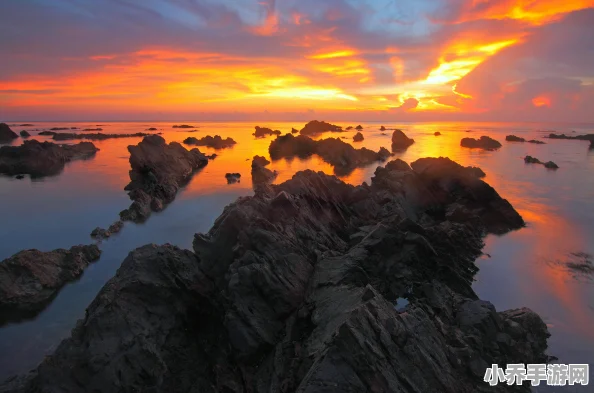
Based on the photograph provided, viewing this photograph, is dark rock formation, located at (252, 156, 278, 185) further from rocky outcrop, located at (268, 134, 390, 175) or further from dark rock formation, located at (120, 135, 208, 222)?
rocky outcrop, located at (268, 134, 390, 175)

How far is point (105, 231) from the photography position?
29016mm

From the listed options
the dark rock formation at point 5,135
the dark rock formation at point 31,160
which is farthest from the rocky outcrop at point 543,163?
the dark rock formation at point 5,135

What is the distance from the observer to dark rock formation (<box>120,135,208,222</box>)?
36494mm

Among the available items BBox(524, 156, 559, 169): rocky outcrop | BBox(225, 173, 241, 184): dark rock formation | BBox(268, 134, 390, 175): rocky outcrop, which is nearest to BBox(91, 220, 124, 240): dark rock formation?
BBox(225, 173, 241, 184): dark rock formation

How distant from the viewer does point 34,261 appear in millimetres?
19062

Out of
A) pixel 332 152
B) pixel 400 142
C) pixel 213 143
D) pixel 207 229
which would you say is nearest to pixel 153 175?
pixel 207 229

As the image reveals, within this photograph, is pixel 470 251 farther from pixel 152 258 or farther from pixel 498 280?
pixel 152 258

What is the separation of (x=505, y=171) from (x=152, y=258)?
67.4m

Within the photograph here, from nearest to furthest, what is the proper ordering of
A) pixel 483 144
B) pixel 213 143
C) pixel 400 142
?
pixel 483 144
pixel 400 142
pixel 213 143

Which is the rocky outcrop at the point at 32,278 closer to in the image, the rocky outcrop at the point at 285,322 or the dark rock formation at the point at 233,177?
the rocky outcrop at the point at 285,322

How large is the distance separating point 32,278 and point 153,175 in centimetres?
2923

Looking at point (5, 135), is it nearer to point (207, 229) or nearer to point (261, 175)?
point (261, 175)

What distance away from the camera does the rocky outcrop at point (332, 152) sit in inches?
2965

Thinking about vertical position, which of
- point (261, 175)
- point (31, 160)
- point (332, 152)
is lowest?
point (261, 175)
